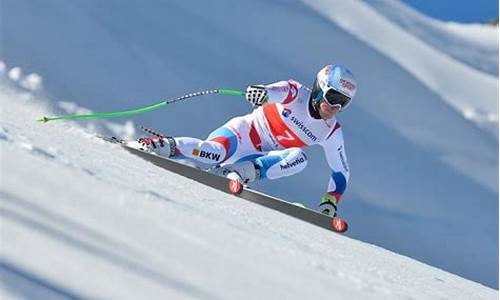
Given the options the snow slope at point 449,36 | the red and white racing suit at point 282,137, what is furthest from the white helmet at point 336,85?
the snow slope at point 449,36

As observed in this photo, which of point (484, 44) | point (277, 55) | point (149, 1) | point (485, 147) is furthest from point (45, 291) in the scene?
point (484, 44)

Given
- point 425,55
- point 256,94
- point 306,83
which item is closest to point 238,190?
point 256,94

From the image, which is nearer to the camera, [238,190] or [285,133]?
[238,190]

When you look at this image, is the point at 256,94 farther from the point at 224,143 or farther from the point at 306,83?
the point at 306,83

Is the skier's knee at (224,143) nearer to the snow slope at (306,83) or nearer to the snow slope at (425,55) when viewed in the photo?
the snow slope at (306,83)

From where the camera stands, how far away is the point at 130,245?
74.2 inches

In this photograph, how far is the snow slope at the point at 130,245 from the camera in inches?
65.3

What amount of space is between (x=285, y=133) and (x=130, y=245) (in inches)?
128

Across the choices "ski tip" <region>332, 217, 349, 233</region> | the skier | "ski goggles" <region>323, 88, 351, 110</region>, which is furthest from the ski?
"ski goggles" <region>323, 88, 351, 110</region>

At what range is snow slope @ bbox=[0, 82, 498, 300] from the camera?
1658 mm

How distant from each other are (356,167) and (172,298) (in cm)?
525

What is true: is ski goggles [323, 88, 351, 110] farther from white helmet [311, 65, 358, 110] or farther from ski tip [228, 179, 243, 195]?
ski tip [228, 179, 243, 195]

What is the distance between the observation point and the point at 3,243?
1.66 m

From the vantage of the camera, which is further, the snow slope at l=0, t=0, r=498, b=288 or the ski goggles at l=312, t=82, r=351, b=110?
the snow slope at l=0, t=0, r=498, b=288
